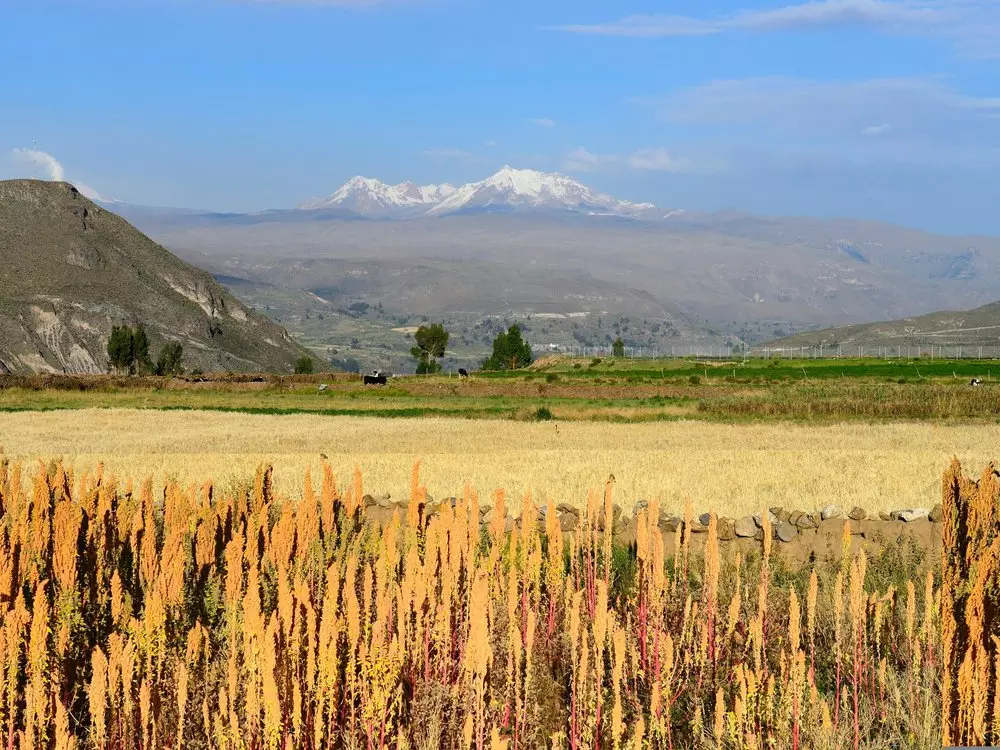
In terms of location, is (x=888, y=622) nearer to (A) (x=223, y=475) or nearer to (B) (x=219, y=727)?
(B) (x=219, y=727)

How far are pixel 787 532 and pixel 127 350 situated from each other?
18019cm

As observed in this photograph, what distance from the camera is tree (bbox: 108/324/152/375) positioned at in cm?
18588

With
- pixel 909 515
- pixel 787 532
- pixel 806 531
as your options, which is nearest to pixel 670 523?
pixel 787 532

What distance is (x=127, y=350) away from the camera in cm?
18662

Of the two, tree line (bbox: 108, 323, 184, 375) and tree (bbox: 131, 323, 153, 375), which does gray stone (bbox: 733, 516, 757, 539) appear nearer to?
tree line (bbox: 108, 323, 184, 375)

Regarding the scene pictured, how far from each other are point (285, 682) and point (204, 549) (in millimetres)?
5688

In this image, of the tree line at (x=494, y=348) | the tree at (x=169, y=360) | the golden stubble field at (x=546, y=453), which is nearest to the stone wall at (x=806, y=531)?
the golden stubble field at (x=546, y=453)

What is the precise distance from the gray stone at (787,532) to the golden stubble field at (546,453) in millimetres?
4324

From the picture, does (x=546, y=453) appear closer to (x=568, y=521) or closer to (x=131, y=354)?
(x=568, y=521)

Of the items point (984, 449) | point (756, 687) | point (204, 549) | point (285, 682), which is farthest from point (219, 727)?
point (984, 449)

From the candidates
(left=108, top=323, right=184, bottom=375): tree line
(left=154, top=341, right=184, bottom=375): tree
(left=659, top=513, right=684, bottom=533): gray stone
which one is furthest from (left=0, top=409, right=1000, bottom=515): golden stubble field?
(left=108, top=323, right=184, bottom=375): tree line

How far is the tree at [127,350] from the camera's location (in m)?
186

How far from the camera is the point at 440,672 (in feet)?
34.7

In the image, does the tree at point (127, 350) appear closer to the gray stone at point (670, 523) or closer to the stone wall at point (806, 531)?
the gray stone at point (670, 523)
